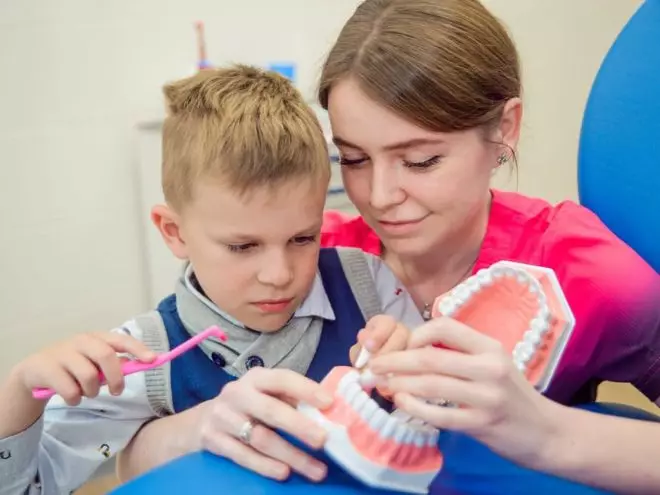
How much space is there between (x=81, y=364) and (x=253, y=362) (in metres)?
0.21

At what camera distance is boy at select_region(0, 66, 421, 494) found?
2.40 ft

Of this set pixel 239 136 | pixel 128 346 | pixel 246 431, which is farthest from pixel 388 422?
pixel 239 136

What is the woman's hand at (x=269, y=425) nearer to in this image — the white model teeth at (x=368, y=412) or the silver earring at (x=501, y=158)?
the white model teeth at (x=368, y=412)

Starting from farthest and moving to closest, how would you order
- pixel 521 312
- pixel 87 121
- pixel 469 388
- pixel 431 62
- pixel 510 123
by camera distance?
pixel 87 121 → pixel 510 123 → pixel 431 62 → pixel 521 312 → pixel 469 388

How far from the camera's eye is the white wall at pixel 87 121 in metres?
1.53

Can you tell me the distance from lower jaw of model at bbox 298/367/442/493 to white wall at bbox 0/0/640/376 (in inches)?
46.2

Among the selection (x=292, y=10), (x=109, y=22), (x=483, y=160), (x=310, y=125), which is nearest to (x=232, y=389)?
(x=310, y=125)

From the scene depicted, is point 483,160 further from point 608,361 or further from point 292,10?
point 292,10

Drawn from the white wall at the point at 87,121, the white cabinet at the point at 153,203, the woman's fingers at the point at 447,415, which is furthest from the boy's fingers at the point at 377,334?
the white wall at the point at 87,121

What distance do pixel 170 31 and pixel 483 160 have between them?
103cm

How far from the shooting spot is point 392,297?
908 millimetres

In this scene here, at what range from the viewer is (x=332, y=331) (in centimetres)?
86

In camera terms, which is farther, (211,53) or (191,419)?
(211,53)

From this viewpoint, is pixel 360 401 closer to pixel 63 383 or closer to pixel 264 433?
pixel 264 433
